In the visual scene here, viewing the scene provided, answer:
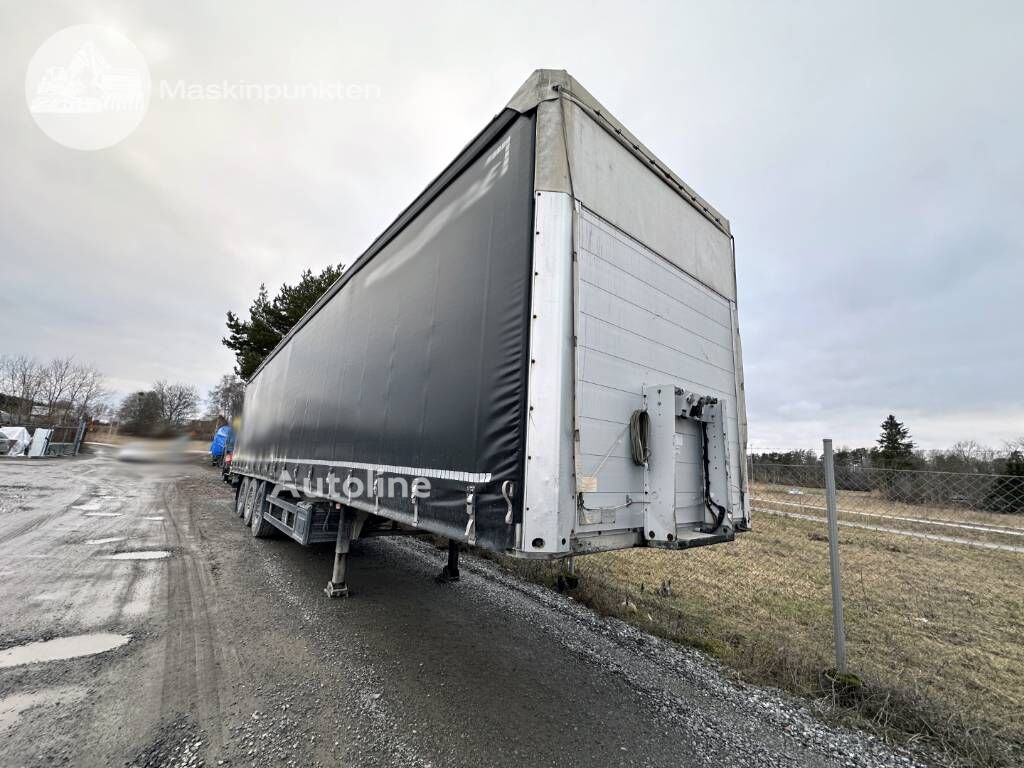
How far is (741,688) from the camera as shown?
3.08 metres

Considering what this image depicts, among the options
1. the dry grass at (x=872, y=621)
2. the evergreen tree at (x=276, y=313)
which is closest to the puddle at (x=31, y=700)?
the dry grass at (x=872, y=621)

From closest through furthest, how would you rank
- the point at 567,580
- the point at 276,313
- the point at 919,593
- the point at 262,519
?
the point at 567,580, the point at 919,593, the point at 262,519, the point at 276,313

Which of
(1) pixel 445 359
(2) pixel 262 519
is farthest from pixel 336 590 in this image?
(2) pixel 262 519

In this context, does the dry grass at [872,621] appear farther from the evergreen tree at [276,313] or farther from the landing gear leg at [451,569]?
the evergreen tree at [276,313]

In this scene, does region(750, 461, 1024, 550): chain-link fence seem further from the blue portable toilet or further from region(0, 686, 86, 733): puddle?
the blue portable toilet

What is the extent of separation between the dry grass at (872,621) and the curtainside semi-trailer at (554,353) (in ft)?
4.44

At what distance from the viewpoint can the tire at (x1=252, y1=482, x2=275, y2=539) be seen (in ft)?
23.4

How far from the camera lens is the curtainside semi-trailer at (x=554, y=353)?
2.14 meters

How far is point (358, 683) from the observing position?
2.91 m

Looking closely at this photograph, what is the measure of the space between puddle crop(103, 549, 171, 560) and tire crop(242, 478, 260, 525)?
5.68 ft

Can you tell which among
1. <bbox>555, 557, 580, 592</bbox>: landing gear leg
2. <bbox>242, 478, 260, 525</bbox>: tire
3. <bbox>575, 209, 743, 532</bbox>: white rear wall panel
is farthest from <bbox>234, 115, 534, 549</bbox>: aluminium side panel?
<bbox>242, 478, 260, 525</bbox>: tire

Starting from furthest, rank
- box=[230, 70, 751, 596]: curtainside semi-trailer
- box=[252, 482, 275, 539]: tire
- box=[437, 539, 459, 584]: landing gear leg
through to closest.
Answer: box=[252, 482, 275, 539]: tire → box=[437, 539, 459, 584]: landing gear leg → box=[230, 70, 751, 596]: curtainside semi-trailer

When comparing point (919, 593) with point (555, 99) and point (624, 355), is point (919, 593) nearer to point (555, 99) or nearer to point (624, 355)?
point (624, 355)

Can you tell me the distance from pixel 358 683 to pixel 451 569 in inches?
82.7
